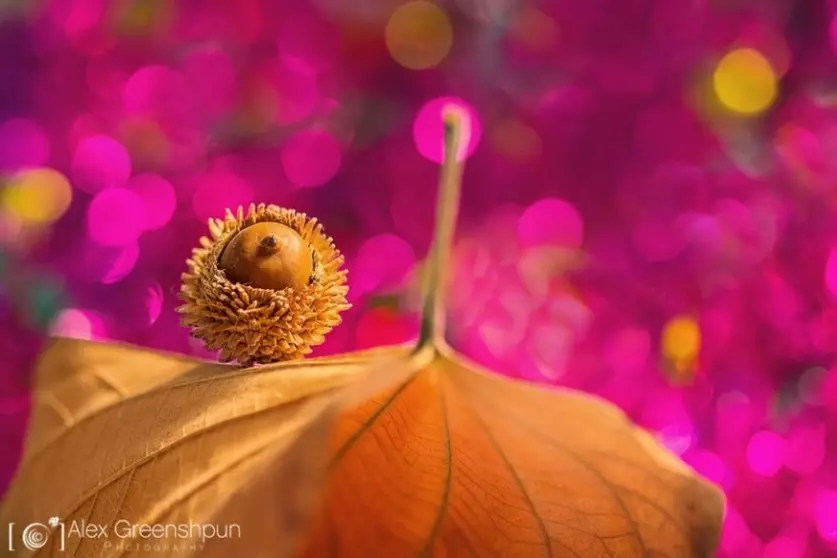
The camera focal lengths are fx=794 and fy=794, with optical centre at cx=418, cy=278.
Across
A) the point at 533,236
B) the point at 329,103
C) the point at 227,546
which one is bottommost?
the point at 227,546

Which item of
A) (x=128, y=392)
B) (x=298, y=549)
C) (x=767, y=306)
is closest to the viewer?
(x=298, y=549)

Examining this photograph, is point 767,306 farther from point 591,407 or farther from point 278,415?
point 278,415

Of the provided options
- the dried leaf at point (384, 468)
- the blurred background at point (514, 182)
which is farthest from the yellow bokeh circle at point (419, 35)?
the dried leaf at point (384, 468)

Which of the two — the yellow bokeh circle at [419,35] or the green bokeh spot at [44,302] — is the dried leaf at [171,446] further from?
the yellow bokeh circle at [419,35]

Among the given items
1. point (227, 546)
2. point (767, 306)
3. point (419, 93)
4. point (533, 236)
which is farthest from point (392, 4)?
point (227, 546)

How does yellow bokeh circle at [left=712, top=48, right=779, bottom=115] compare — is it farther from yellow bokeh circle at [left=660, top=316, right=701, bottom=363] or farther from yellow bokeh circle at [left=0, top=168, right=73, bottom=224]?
yellow bokeh circle at [left=0, top=168, right=73, bottom=224]

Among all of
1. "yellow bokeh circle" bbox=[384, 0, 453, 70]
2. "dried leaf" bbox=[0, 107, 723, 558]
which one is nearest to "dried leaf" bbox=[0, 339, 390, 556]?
"dried leaf" bbox=[0, 107, 723, 558]

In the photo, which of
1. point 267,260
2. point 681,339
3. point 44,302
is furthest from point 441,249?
point 44,302
